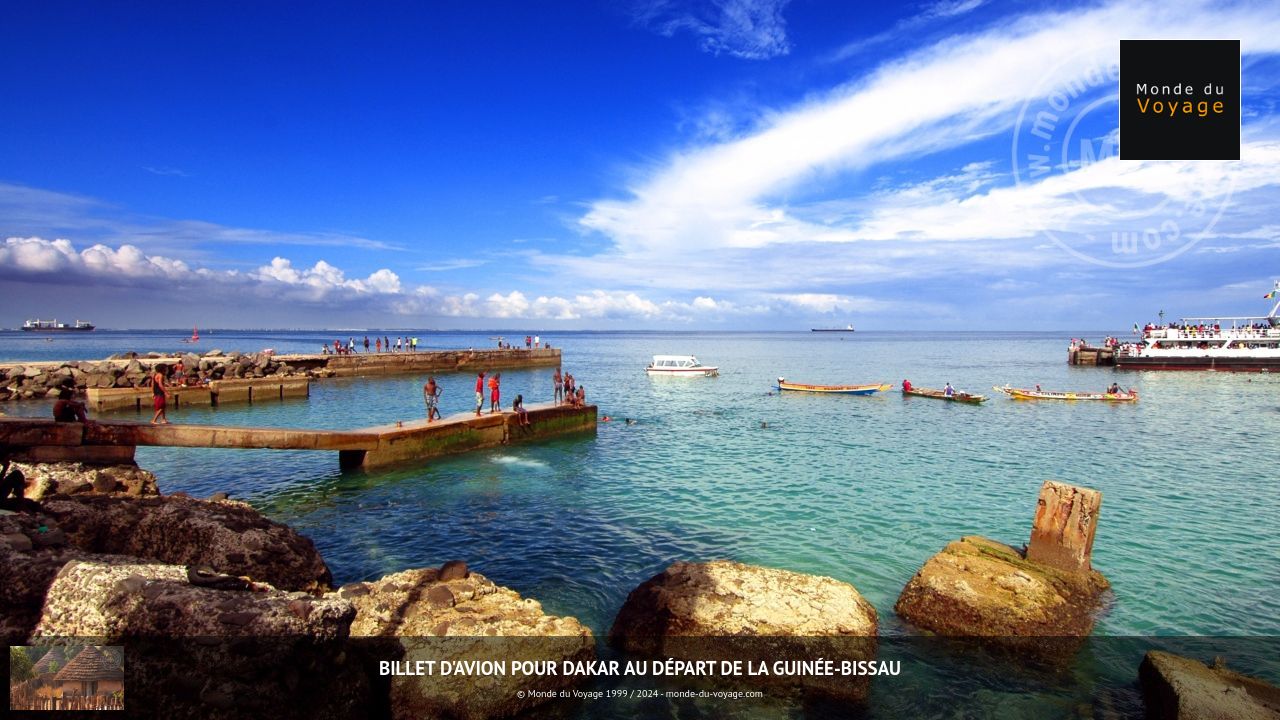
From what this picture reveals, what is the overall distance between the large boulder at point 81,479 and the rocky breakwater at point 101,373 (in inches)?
1108

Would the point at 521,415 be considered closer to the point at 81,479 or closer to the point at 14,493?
the point at 81,479

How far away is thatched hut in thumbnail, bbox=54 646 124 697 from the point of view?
17.4 feet

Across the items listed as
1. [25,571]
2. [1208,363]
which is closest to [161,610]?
[25,571]

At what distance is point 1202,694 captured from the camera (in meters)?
6.93

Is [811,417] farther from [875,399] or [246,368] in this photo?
[246,368]

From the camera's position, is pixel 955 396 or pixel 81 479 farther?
pixel 955 396

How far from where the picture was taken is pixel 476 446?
77.2 ft

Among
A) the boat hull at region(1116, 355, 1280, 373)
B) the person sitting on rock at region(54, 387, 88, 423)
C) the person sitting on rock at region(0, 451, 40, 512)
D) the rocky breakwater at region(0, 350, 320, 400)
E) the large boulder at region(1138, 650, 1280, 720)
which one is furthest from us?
the boat hull at region(1116, 355, 1280, 373)

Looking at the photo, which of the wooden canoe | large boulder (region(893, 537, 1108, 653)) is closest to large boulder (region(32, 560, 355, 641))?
large boulder (region(893, 537, 1108, 653))

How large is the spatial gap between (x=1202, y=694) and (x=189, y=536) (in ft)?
44.1

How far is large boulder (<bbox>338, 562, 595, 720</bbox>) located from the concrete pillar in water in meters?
8.59

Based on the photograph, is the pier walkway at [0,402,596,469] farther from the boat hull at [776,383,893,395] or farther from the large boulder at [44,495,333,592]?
the boat hull at [776,383,893,395]

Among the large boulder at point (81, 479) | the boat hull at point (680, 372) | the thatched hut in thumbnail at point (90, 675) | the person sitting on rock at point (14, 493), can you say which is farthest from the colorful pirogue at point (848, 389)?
the thatched hut in thumbnail at point (90, 675)

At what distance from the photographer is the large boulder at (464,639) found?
23.4 ft
